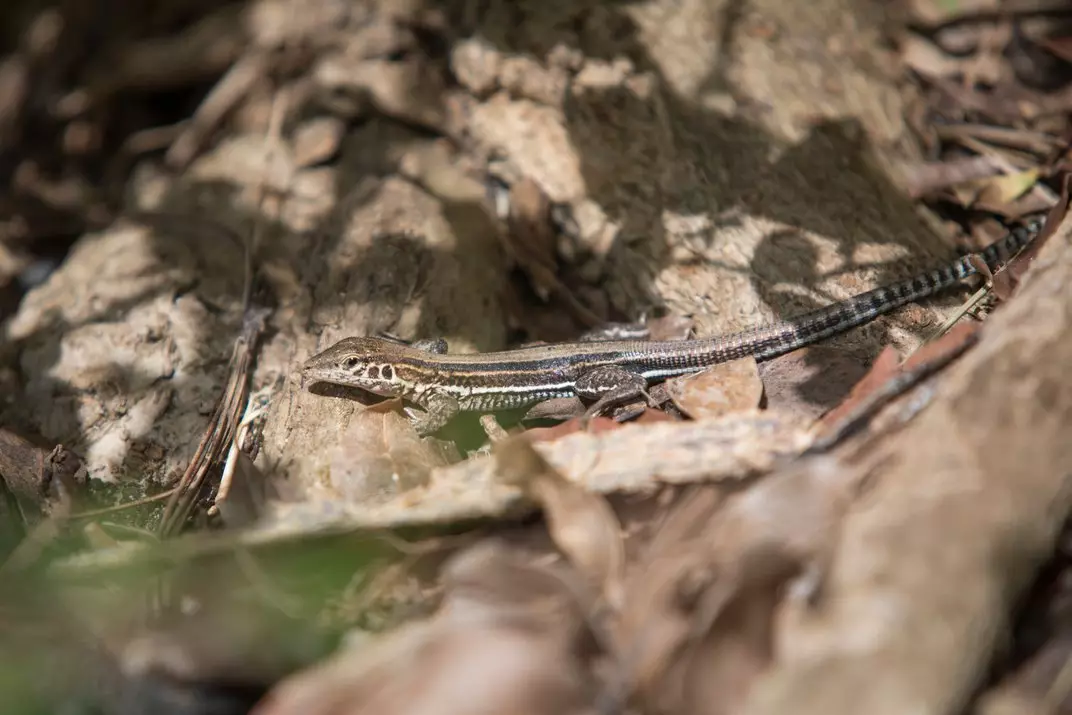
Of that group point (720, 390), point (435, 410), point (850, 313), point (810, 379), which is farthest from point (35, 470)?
point (850, 313)

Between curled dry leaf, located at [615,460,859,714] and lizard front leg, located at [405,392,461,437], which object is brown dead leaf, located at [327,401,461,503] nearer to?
lizard front leg, located at [405,392,461,437]

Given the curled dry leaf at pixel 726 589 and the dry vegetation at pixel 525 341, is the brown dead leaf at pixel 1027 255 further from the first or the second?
the curled dry leaf at pixel 726 589

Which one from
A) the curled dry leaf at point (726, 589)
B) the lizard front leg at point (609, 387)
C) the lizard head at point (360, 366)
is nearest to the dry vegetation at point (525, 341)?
the curled dry leaf at point (726, 589)

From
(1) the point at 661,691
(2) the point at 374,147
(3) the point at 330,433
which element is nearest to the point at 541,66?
(2) the point at 374,147

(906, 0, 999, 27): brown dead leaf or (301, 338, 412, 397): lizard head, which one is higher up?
(906, 0, 999, 27): brown dead leaf

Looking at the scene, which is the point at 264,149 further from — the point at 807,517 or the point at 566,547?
the point at 807,517

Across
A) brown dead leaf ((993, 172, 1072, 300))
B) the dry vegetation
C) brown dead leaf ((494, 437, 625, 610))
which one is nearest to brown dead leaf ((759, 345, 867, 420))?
the dry vegetation
